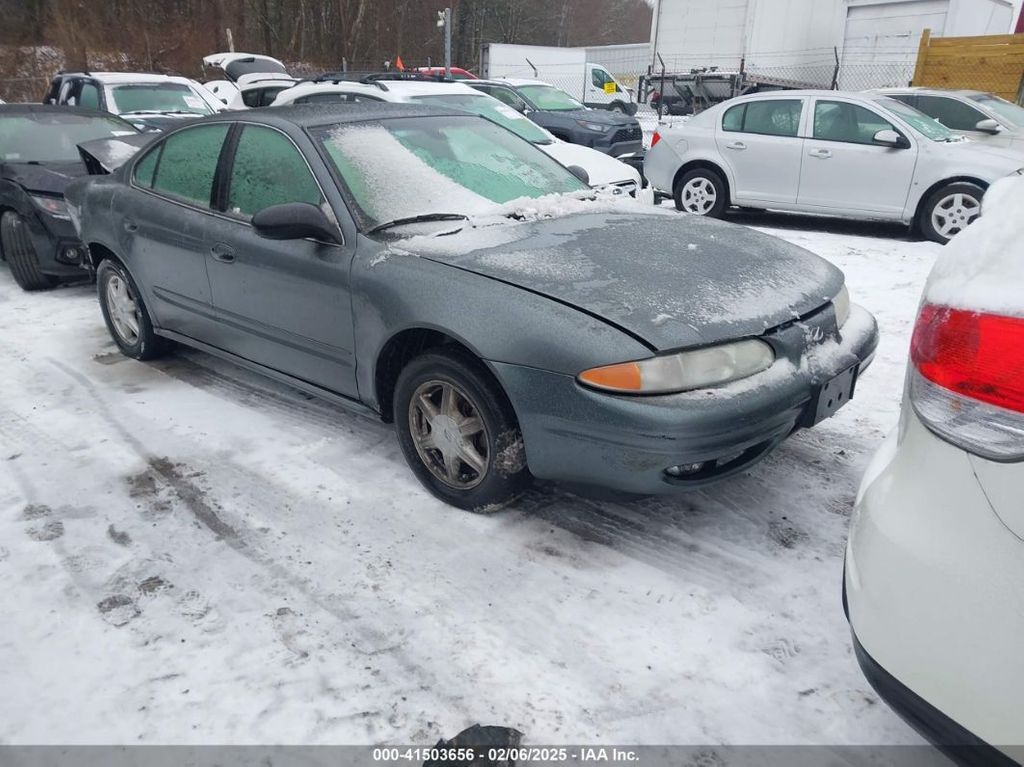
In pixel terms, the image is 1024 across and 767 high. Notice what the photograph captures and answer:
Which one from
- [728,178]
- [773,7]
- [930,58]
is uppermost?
[773,7]

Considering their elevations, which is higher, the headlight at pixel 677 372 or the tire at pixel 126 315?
the headlight at pixel 677 372

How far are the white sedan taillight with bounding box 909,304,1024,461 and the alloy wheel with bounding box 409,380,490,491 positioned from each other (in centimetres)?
165

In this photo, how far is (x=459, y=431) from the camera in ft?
9.98

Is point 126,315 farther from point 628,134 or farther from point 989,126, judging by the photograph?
point 628,134

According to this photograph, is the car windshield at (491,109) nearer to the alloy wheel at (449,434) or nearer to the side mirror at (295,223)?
the side mirror at (295,223)

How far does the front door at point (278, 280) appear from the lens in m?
3.36

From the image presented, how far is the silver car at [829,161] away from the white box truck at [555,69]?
55.2ft

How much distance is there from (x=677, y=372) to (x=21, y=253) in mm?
6157

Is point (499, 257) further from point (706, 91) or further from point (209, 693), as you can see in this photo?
point (706, 91)

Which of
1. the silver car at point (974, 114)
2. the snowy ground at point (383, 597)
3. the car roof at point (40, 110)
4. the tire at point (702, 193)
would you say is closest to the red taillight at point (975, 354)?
the snowy ground at point (383, 597)

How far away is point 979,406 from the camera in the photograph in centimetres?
146

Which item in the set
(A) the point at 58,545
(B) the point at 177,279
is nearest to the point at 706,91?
(B) the point at 177,279

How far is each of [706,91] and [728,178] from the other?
45.1 ft

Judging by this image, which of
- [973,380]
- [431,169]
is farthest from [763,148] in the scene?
[973,380]
